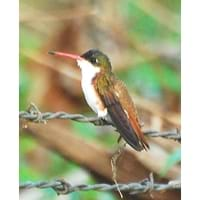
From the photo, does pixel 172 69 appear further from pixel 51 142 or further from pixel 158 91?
pixel 51 142

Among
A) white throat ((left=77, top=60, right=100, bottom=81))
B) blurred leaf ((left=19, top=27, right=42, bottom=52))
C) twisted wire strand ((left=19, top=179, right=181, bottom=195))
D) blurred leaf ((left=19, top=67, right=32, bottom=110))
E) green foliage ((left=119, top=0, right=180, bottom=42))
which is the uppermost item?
green foliage ((left=119, top=0, right=180, bottom=42))

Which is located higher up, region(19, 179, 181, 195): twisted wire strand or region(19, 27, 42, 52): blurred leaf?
region(19, 27, 42, 52): blurred leaf

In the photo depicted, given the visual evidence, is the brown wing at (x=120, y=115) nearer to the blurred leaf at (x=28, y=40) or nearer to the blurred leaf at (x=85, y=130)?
→ the blurred leaf at (x=85, y=130)

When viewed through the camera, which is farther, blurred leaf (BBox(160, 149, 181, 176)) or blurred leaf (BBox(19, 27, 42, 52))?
blurred leaf (BBox(160, 149, 181, 176))

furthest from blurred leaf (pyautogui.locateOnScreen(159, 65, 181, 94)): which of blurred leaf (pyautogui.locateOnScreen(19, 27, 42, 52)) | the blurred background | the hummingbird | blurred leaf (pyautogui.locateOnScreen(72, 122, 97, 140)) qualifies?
blurred leaf (pyautogui.locateOnScreen(19, 27, 42, 52))

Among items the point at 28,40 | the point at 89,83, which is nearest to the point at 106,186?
the point at 89,83

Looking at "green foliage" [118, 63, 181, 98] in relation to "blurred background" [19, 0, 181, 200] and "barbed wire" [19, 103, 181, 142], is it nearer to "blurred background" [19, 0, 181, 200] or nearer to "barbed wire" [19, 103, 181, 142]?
"blurred background" [19, 0, 181, 200]
